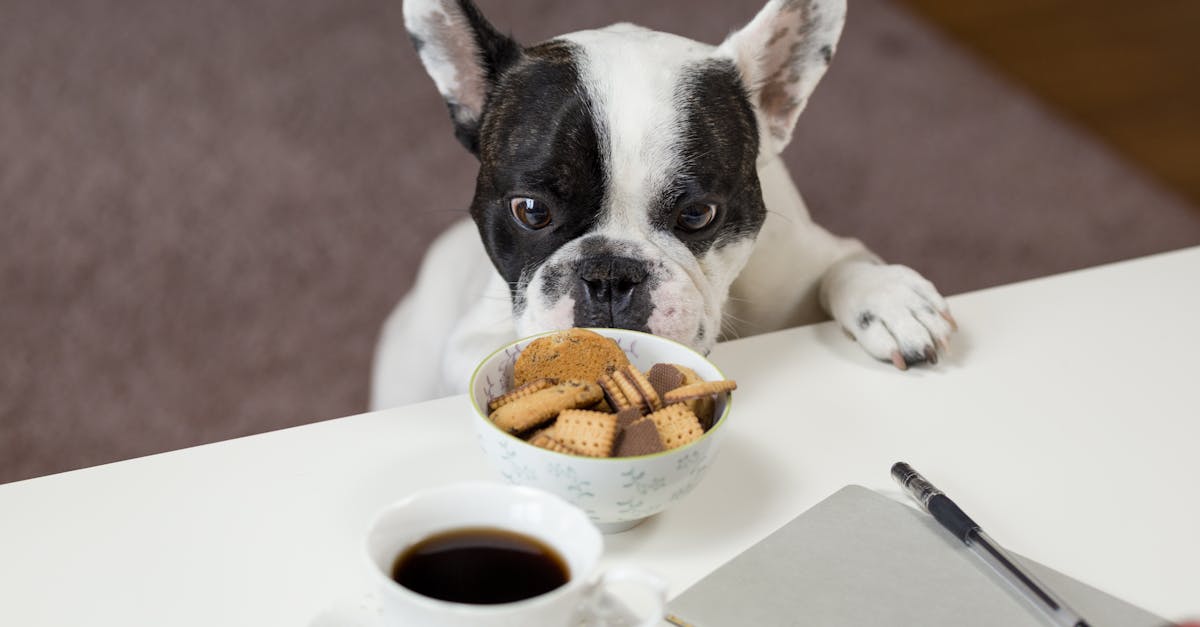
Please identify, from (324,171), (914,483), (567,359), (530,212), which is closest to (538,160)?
(530,212)

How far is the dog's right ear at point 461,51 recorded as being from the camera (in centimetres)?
125

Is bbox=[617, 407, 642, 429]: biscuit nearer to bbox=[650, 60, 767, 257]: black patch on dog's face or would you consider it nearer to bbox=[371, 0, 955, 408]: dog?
bbox=[371, 0, 955, 408]: dog

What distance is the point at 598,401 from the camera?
3.00 ft

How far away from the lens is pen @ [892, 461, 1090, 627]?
0.78 metres

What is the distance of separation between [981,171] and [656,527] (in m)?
2.52

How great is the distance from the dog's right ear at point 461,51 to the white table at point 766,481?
1.28ft

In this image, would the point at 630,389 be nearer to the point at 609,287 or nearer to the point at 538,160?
the point at 609,287

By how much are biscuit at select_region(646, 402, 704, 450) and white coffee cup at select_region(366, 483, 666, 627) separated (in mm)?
120

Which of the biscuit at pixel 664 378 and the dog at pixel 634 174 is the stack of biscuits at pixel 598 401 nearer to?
the biscuit at pixel 664 378

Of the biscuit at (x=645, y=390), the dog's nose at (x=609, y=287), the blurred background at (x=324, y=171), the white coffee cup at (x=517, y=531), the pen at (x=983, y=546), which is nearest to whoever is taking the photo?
the white coffee cup at (x=517, y=531)

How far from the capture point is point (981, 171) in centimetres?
316

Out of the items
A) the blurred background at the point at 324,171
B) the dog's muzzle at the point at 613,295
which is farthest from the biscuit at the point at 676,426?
the blurred background at the point at 324,171

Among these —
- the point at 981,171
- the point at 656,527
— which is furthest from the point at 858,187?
the point at 656,527

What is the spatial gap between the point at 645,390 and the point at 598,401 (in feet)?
0.14
